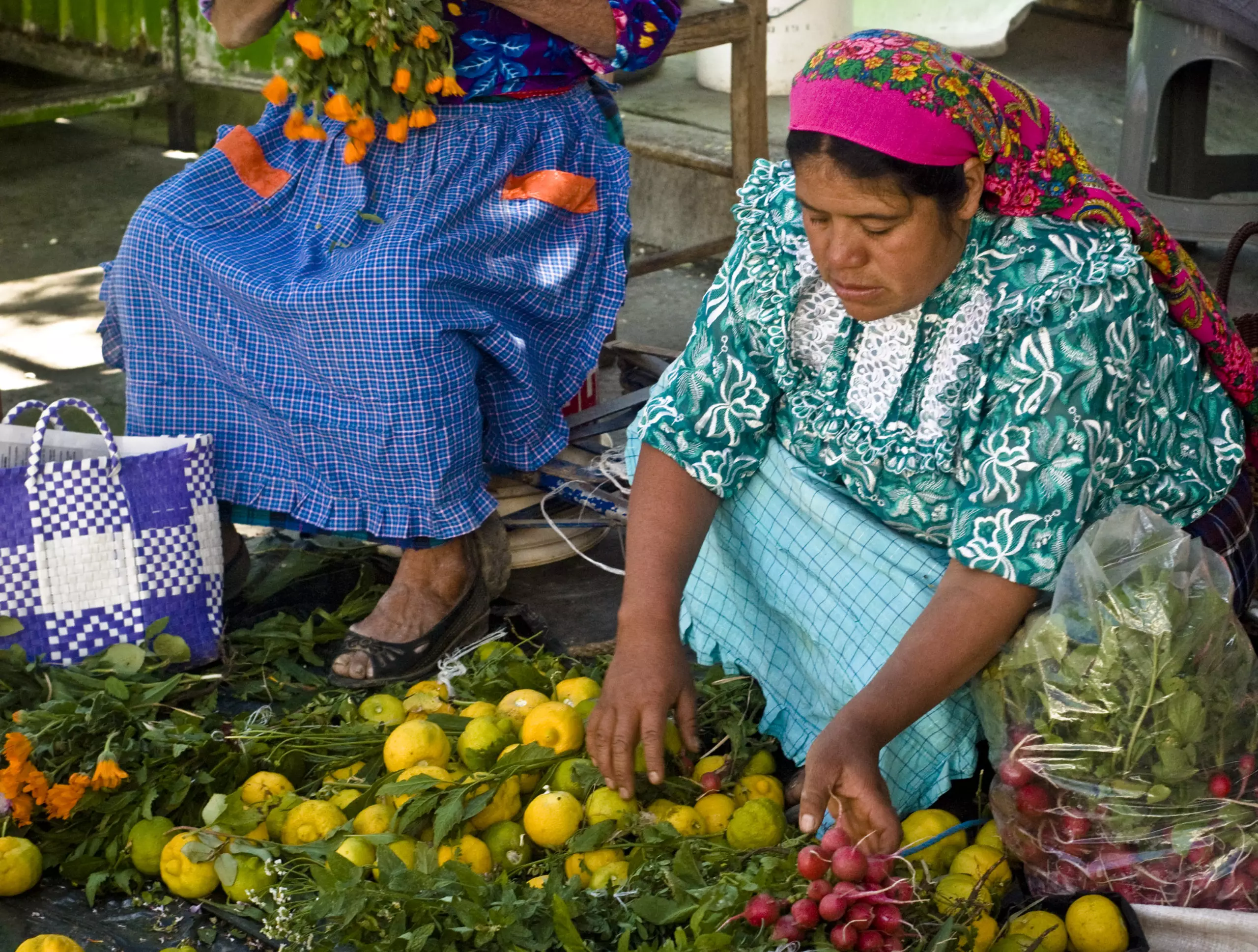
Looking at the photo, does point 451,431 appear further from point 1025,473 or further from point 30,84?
point 30,84

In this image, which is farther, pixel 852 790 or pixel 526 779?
pixel 526 779

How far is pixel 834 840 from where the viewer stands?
68.6 inches

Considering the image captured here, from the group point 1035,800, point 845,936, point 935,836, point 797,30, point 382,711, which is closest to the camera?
point 845,936

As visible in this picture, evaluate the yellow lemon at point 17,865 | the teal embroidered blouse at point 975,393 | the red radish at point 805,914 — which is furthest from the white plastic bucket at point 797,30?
the red radish at point 805,914


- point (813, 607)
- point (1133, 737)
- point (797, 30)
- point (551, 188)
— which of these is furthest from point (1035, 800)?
point (797, 30)

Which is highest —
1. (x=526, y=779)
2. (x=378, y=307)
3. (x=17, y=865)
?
(x=378, y=307)

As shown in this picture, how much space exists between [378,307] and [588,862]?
1.12m

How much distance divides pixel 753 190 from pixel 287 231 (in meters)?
1.11

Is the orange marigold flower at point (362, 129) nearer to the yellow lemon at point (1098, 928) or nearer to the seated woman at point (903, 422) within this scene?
the seated woman at point (903, 422)

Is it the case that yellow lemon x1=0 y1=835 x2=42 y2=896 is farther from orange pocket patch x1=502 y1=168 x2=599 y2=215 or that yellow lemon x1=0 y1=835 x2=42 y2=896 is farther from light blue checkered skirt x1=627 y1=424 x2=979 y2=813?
orange pocket patch x1=502 y1=168 x2=599 y2=215

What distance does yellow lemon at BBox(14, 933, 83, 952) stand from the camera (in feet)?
6.05

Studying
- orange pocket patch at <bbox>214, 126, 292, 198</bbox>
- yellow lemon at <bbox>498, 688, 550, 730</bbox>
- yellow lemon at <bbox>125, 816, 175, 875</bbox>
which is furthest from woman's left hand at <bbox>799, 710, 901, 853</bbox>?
orange pocket patch at <bbox>214, 126, 292, 198</bbox>

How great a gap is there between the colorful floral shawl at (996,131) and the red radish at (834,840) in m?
0.82

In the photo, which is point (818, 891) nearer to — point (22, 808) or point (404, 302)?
point (22, 808)
